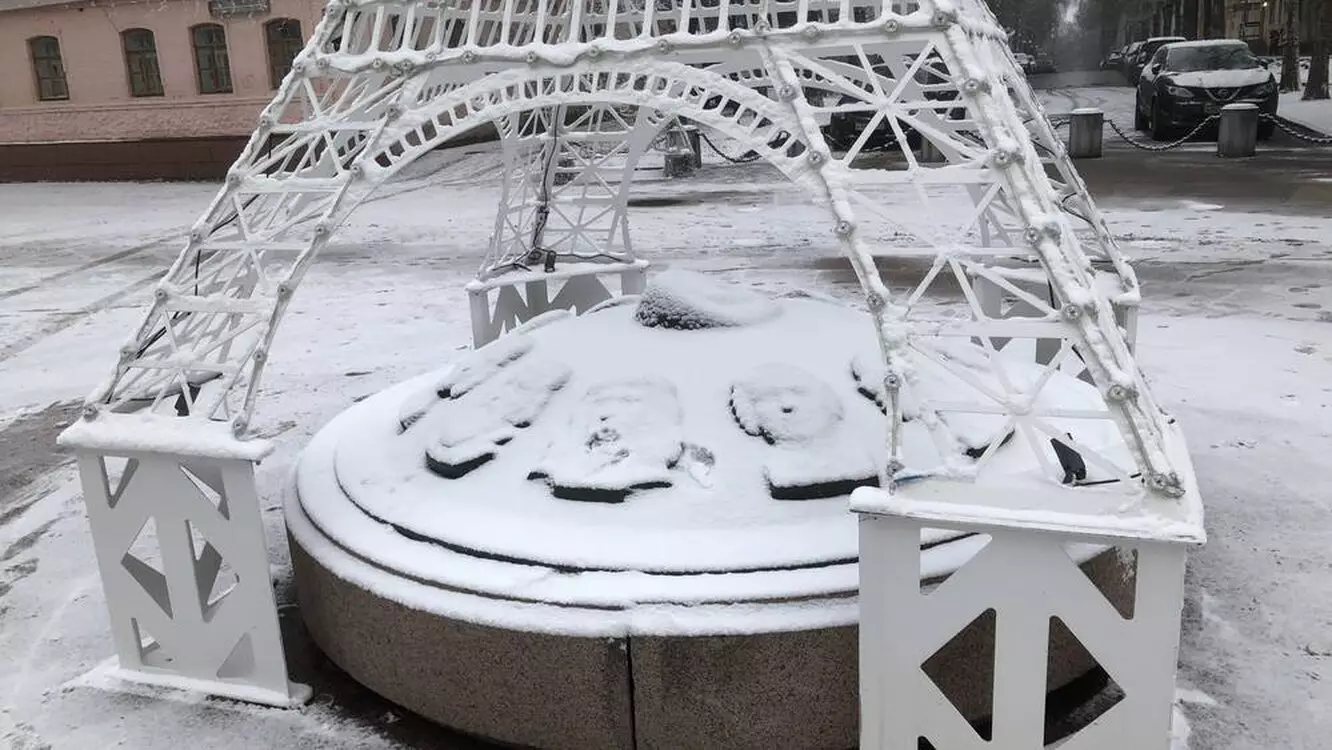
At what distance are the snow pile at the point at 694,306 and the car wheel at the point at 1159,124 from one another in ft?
74.4

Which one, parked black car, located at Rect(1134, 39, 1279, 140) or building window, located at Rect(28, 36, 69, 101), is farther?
building window, located at Rect(28, 36, 69, 101)

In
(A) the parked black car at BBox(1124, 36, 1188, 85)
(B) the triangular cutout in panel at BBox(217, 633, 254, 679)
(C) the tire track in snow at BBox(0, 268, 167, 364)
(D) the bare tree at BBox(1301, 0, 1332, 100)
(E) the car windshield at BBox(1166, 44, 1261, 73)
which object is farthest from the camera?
(A) the parked black car at BBox(1124, 36, 1188, 85)

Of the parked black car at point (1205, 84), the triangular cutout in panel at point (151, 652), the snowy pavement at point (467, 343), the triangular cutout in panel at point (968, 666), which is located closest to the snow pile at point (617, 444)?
the snowy pavement at point (467, 343)

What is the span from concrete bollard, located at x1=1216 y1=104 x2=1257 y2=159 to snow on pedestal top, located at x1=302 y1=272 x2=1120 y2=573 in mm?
18694

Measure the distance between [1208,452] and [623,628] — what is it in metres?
5.15

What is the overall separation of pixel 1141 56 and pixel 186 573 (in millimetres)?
40804

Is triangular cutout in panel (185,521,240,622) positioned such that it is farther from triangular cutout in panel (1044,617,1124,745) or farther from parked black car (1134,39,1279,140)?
parked black car (1134,39,1279,140)

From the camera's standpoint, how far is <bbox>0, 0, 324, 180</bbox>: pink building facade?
24703mm

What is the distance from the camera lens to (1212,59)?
24.8 meters

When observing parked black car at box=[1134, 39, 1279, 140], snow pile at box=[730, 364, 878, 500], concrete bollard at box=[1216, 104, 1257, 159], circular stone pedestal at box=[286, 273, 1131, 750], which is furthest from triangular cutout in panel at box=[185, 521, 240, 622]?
parked black car at box=[1134, 39, 1279, 140]

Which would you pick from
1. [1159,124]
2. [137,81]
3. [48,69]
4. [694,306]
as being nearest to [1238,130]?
[1159,124]

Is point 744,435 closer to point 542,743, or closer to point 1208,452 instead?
point 542,743

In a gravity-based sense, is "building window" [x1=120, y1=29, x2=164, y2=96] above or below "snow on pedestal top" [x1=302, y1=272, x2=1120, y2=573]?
above

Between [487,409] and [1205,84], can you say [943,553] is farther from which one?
[1205,84]
